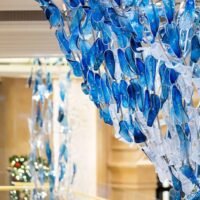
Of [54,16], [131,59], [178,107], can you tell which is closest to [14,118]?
[54,16]

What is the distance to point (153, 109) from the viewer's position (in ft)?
→ 5.41

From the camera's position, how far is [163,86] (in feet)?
5.43

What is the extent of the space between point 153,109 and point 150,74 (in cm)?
10

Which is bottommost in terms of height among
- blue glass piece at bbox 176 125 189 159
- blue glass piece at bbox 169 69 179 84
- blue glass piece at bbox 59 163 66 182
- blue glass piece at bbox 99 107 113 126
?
blue glass piece at bbox 59 163 66 182

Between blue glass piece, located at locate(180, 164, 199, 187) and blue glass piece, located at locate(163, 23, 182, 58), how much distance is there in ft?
0.95

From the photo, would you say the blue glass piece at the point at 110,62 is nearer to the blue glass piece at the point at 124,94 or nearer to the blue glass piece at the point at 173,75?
the blue glass piece at the point at 124,94

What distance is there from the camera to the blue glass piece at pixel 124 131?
5.63ft

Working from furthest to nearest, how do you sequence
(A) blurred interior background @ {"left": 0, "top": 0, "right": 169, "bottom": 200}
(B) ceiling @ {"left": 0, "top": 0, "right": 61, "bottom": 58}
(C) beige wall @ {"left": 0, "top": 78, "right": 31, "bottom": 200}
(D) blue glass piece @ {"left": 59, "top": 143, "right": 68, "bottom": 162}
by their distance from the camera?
1. (C) beige wall @ {"left": 0, "top": 78, "right": 31, "bottom": 200}
2. (D) blue glass piece @ {"left": 59, "top": 143, "right": 68, "bottom": 162}
3. (A) blurred interior background @ {"left": 0, "top": 0, "right": 169, "bottom": 200}
4. (B) ceiling @ {"left": 0, "top": 0, "right": 61, "bottom": 58}

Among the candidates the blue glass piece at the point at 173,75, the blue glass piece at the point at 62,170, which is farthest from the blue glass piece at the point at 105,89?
the blue glass piece at the point at 62,170

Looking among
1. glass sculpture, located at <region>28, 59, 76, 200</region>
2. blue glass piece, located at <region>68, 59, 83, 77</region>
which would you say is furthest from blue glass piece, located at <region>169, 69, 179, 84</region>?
glass sculpture, located at <region>28, 59, 76, 200</region>

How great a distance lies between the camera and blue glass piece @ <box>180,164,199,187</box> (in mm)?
1597

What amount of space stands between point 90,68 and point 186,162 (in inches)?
15.8

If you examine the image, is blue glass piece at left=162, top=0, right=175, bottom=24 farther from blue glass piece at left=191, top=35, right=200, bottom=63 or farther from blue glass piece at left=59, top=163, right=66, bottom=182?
blue glass piece at left=59, top=163, right=66, bottom=182

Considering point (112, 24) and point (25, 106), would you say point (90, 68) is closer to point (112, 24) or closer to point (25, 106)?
point (112, 24)
